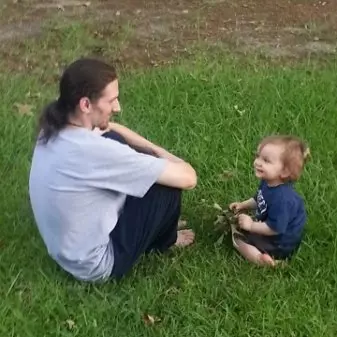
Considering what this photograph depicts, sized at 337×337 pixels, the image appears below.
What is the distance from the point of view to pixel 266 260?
422cm

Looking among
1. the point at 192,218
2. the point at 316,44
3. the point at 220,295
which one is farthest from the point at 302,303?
the point at 316,44

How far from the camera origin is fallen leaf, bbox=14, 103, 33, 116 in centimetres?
586

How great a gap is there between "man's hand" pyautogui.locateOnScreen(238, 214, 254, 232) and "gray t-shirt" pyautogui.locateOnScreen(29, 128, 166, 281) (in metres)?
0.61

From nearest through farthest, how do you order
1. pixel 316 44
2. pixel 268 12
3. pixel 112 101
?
pixel 112 101
pixel 316 44
pixel 268 12

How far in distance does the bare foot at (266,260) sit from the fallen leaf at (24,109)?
2254mm

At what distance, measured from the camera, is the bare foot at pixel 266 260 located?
4.22 m

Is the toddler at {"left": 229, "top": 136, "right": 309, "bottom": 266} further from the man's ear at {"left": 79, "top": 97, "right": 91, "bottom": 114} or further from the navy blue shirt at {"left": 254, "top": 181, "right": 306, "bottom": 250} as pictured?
the man's ear at {"left": 79, "top": 97, "right": 91, "bottom": 114}

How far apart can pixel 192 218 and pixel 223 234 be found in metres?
0.33

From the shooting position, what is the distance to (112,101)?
12.9 feet

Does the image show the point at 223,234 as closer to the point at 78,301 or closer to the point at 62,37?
the point at 78,301

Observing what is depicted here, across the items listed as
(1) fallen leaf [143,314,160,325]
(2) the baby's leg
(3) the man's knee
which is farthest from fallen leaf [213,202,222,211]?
(1) fallen leaf [143,314,160,325]

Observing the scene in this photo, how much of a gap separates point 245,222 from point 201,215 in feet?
1.66

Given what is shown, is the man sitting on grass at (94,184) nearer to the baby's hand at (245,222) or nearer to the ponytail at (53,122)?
the ponytail at (53,122)

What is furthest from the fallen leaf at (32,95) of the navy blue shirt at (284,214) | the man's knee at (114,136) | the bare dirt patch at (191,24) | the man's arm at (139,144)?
the navy blue shirt at (284,214)
